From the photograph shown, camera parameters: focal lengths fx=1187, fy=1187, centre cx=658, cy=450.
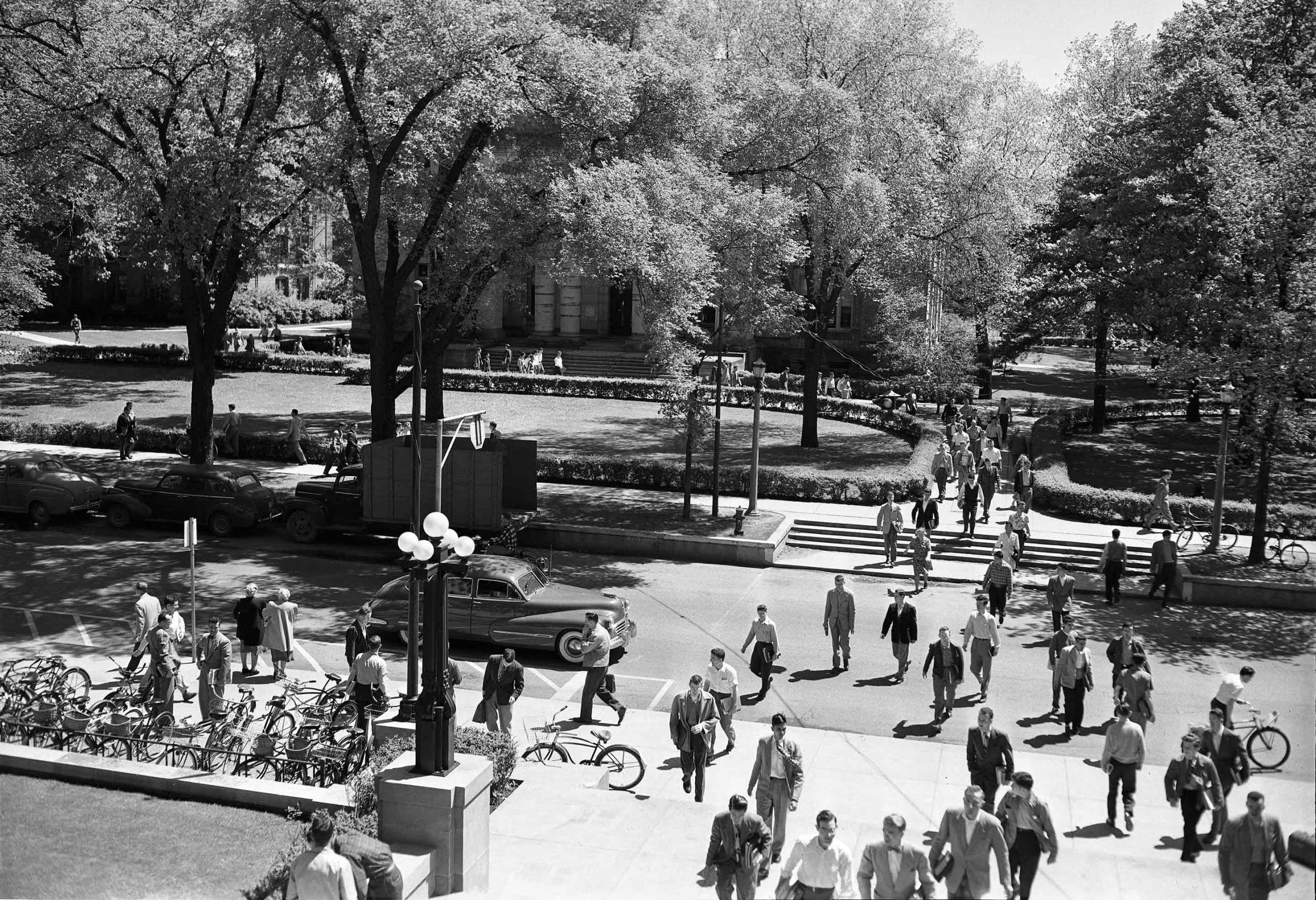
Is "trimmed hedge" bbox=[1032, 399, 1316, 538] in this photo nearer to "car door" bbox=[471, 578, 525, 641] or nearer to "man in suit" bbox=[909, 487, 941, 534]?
"man in suit" bbox=[909, 487, 941, 534]

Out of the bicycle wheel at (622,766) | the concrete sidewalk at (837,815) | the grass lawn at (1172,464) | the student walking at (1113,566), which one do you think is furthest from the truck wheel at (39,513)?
the grass lawn at (1172,464)

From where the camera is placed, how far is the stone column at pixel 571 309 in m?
61.4

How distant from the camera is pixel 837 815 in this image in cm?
1343

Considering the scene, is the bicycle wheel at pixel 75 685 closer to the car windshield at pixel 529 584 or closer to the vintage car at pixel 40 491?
the car windshield at pixel 529 584

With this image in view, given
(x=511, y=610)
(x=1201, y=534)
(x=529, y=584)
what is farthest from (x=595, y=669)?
(x=1201, y=534)

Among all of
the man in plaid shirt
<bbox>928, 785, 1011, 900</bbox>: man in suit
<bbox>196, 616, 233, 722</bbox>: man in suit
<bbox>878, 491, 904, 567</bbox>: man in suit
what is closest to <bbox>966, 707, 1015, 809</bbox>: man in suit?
<bbox>928, 785, 1011, 900</bbox>: man in suit

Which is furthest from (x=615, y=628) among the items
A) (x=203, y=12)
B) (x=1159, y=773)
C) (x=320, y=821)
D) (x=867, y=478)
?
(x=203, y=12)

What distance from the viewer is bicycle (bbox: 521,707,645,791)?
1434 centimetres

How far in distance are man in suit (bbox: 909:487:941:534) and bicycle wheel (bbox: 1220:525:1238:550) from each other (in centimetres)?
618

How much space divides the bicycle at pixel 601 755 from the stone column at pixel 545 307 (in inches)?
1868

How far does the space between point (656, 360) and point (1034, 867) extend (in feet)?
54.9

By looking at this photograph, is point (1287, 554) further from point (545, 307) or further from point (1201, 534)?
point (545, 307)

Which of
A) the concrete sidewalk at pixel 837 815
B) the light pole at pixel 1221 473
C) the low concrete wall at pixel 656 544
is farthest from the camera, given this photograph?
the low concrete wall at pixel 656 544

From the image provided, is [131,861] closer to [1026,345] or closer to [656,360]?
[656,360]
